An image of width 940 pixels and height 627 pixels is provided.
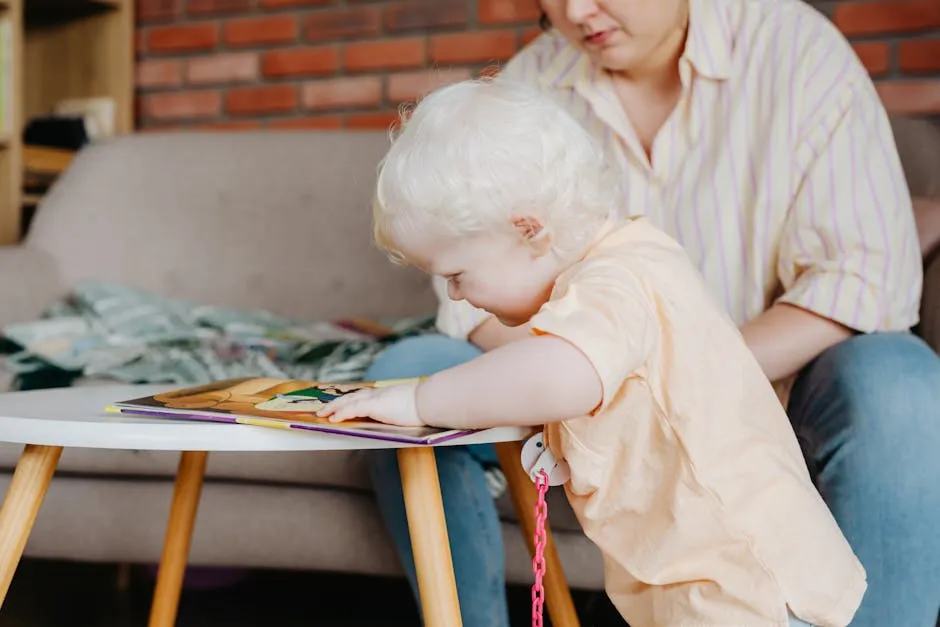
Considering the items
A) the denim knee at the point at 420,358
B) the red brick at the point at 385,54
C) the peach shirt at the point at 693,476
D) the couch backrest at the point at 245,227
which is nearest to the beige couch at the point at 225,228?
the couch backrest at the point at 245,227

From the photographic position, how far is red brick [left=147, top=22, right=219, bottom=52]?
99.7 inches

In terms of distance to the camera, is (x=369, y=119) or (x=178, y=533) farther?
(x=369, y=119)

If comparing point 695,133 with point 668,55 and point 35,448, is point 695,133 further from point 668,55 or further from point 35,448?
point 35,448

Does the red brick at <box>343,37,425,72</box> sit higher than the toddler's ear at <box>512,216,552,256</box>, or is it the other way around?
the red brick at <box>343,37,425,72</box>

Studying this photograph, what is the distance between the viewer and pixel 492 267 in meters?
0.83

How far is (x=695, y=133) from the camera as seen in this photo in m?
1.25

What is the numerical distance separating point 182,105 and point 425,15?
75 centimetres

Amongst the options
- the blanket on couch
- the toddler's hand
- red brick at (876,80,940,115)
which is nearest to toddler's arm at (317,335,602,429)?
the toddler's hand

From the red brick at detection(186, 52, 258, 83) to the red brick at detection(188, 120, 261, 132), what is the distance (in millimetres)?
108

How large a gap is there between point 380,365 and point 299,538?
0.32m

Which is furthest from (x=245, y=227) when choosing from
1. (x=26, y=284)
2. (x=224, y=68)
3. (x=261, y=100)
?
(x=224, y=68)

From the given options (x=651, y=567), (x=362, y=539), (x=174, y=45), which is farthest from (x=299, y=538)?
(x=174, y=45)

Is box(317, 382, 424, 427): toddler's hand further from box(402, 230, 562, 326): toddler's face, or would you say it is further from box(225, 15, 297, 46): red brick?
box(225, 15, 297, 46): red brick

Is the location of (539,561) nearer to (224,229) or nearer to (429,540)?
(429,540)
